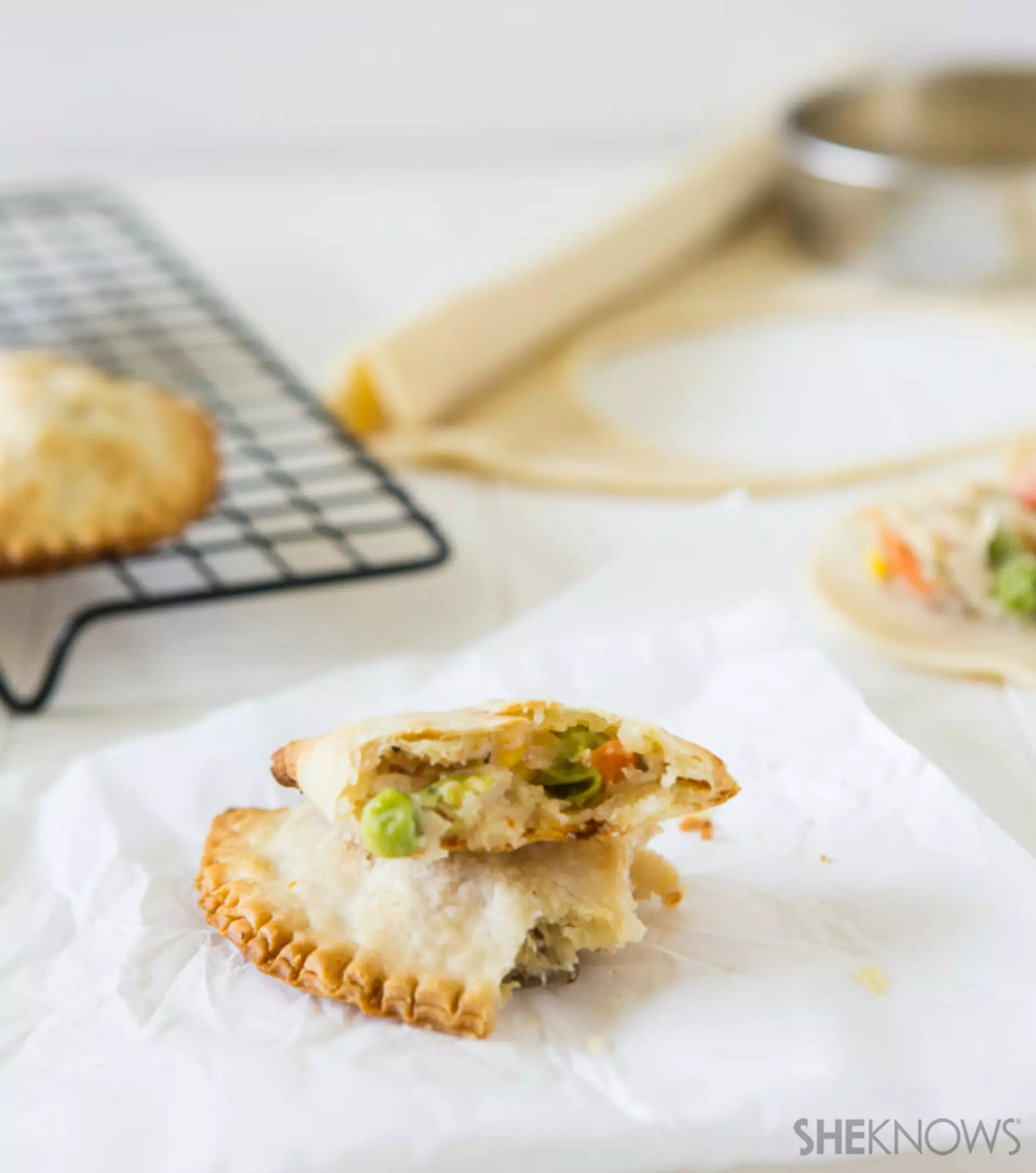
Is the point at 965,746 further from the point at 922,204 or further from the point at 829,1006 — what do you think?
the point at 922,204

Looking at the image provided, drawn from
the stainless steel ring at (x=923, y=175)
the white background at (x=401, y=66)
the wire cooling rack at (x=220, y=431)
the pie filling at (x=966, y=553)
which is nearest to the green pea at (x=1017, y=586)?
the pie filling at (x=966, y=553)

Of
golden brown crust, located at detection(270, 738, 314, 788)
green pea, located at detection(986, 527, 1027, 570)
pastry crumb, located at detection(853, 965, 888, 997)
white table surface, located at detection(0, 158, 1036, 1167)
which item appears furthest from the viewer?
green pea, located at detection(986, 527, 1027, 570)

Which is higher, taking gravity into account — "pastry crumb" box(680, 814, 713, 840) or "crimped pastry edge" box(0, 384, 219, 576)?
"pastry crumb" box(680, 814, 713, 840)

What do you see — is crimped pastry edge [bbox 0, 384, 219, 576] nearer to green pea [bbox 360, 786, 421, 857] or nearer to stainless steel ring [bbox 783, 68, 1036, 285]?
green pea [bbox 360, 786, 421, 857]

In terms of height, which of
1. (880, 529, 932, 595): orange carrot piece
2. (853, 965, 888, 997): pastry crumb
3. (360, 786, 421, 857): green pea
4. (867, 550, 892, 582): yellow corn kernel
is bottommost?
(867, 550, 892, 582): yellow corn kernel

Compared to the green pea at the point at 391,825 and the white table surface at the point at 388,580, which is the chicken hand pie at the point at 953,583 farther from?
the green pea at the point at 391,825

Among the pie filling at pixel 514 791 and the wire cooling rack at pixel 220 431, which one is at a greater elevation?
the pie filling at pixel 514 791

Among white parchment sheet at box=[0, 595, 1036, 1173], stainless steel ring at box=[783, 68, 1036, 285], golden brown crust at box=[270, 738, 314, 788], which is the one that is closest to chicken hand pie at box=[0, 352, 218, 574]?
white parchment sheet at box=[0, 595, 1036, 1173]
